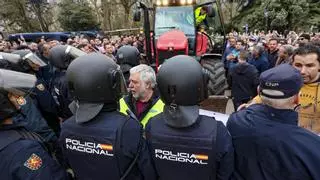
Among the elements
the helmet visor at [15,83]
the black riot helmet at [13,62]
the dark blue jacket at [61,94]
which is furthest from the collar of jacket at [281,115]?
the black riot helmet at [13,62]

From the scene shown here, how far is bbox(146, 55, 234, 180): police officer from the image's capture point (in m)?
2.13

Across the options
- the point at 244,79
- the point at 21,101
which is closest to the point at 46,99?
the point at 21,101

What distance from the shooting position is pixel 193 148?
213cm

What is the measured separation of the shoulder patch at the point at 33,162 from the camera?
1987 millimetres

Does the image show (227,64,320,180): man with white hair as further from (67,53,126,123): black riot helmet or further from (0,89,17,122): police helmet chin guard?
(0,89,17,122): police helmet chin guard

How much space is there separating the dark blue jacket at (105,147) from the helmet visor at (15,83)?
37cm

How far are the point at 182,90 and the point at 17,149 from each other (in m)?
Result: 1.05

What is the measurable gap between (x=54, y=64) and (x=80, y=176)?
2.19 meters

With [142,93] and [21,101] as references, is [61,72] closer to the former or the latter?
[21,101]

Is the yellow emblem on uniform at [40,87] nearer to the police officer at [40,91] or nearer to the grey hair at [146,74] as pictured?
the police officer at [40,91]

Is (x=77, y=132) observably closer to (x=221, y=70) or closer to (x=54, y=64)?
(x=54, y=64)

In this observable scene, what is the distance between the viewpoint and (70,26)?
28297mm

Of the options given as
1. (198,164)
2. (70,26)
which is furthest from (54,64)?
(70,26)

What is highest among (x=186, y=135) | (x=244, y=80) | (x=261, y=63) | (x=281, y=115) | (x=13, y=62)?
(x=13, y=62)
